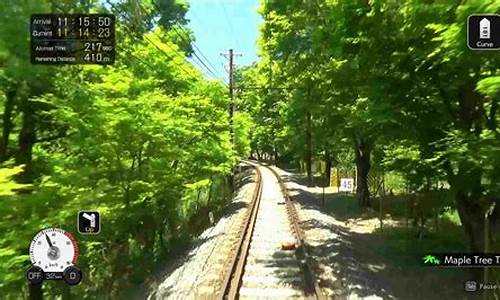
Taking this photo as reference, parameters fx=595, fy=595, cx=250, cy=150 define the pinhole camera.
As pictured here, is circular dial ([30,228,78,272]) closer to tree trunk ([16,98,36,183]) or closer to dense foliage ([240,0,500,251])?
dense foliage ([240,0,500,251])

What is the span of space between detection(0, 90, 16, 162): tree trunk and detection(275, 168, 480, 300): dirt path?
27.3 ft

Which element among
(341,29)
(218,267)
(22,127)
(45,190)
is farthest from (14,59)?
(218,267)

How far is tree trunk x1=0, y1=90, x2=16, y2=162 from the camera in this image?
532 inches

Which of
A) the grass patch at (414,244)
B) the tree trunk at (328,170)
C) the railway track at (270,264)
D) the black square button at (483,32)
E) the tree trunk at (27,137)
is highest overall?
the black square button at (483,32)

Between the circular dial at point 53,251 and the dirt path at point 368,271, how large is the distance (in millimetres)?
8171

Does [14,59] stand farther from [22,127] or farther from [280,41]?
[280,41]

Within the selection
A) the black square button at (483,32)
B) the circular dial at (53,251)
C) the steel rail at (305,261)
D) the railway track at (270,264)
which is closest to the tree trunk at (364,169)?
the steel rail at (305,261)

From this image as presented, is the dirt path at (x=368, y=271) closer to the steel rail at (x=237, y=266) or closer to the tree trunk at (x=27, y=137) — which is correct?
the steel rail at (x=237, y=266)

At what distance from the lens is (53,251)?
20.8 feet

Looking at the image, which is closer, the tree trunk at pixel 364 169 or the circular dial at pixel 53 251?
the circular dial at pixel 53 251

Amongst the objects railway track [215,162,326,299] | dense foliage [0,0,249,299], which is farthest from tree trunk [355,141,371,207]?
dense foliage [0,0,249,299]

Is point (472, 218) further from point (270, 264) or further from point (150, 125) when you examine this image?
point (150, 125)

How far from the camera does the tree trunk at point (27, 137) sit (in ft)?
47.2

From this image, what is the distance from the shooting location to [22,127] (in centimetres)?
1505
